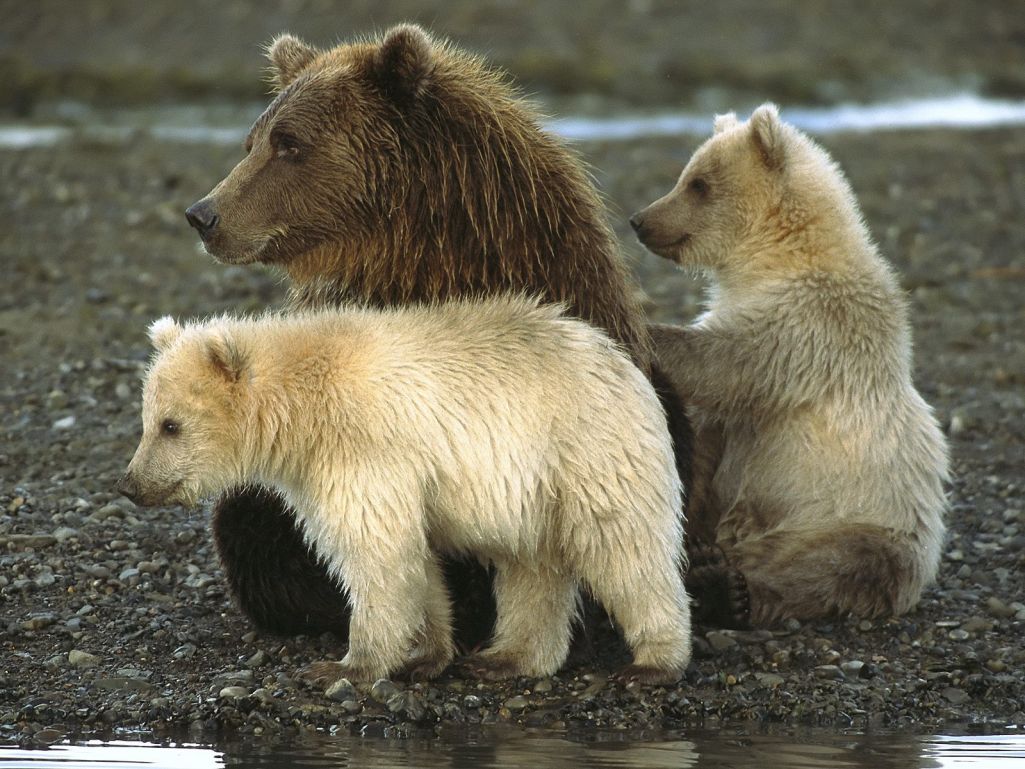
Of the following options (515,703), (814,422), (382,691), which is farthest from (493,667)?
(814,422)

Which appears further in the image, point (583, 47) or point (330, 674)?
point (583, 47)

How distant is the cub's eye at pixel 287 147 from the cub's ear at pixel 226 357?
0.75 m

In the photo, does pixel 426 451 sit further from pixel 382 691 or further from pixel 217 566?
pixel 217 566

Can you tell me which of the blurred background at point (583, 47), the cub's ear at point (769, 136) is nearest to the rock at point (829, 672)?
the cub's ear at point (769, 136)

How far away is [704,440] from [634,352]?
982 millimetres

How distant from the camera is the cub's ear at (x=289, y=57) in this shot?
6.60 meters

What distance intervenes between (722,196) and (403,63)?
2.06 metres

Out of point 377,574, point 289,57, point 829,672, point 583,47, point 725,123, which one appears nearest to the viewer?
point 377,574

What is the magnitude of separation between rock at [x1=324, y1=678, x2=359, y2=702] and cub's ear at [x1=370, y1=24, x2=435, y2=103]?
6.31ft

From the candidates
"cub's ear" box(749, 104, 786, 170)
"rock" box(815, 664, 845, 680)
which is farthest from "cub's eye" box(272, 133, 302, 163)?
"rock" box(815, 664, 845, 680)

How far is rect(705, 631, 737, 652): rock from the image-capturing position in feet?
21.3

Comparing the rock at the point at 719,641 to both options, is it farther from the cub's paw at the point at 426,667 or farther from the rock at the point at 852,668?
the cub's paw at the point at 426,667

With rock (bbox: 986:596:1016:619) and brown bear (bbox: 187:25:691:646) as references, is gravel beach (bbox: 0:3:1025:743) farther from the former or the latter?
brown bear (bbox: 187:25:691:646)

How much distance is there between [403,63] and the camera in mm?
6133
